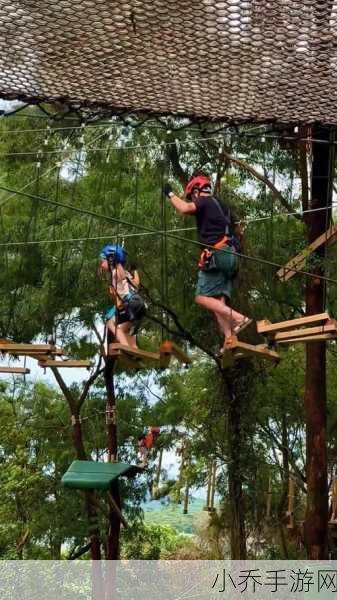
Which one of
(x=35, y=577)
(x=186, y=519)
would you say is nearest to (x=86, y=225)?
(x=35, y=577)

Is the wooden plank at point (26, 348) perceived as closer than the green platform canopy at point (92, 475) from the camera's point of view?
Yes

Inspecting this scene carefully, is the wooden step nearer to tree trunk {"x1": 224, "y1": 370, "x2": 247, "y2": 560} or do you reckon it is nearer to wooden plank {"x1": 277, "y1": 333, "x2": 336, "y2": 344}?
wooden plank {"x1": 277, "y1": 333, "x2": 336, "y2": 344}

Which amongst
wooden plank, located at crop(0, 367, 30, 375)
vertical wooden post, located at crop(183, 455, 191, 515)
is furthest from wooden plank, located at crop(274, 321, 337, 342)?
vertical wooden post, located at crop(183, 455, 191, 515)

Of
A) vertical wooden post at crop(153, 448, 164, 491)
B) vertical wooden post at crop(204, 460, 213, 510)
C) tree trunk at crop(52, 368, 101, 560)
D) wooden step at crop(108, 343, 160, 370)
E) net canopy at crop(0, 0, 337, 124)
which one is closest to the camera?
net canopy at crop(0, 0, 337, 124)

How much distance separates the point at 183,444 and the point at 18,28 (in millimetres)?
5095

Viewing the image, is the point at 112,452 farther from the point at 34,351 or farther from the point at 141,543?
the point at 34,351

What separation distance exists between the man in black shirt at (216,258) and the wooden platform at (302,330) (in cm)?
21

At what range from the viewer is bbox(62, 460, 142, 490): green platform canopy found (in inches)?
183

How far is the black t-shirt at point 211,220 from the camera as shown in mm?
3092

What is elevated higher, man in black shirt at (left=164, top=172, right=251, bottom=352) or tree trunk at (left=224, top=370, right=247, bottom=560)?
man in black shirt at (left=164, top=172, right=251, bottom=352)

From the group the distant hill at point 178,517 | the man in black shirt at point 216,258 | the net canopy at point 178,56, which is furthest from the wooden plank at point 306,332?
the distant hill at point 178,517

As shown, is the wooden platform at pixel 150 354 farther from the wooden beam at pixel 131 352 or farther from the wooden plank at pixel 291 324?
the wooden plank at pixel 291 324

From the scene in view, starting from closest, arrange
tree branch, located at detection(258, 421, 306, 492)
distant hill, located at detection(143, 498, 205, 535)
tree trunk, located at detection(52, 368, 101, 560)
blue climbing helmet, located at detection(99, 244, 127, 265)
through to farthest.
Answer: blue climbing helmet, located at detection(99, 244, 127, 265), tree trunk, located at detection(52, 368, 101, 560), tree branch, located at detection(258, 421, 306, 492), distant hill, located at detection(143, 498, 205, 535)

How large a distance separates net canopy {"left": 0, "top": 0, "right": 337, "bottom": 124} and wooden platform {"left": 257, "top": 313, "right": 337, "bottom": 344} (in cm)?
77
